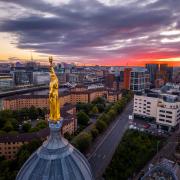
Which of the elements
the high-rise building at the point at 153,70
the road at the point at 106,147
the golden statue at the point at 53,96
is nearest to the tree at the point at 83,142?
the road at the point at 106,147

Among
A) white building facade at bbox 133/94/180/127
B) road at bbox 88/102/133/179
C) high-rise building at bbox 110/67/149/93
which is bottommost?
road at bbox 88/102/133/179

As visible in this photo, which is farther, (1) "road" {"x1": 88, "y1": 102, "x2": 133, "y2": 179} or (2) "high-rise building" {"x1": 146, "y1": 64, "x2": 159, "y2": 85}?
(2) "high-rise building" {"x1": 146, "y1": 64, "x2": 159, "y2": 85}

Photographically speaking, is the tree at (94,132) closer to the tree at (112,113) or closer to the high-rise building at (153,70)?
the tree at (112,113)

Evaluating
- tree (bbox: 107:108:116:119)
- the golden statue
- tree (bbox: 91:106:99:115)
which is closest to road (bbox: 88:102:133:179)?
tree (bbox: 107:108:116:119)

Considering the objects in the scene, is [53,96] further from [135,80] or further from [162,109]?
[135,80]

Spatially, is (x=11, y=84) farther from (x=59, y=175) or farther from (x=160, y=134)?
(x=59, y=175)

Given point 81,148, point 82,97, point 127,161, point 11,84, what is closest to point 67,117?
point 81,148

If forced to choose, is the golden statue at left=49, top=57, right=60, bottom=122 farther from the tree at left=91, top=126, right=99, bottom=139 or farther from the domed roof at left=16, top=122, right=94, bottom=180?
the tree at left=91, top=126, right=99, bottom=139

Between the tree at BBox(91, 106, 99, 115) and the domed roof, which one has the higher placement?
the domed roof
